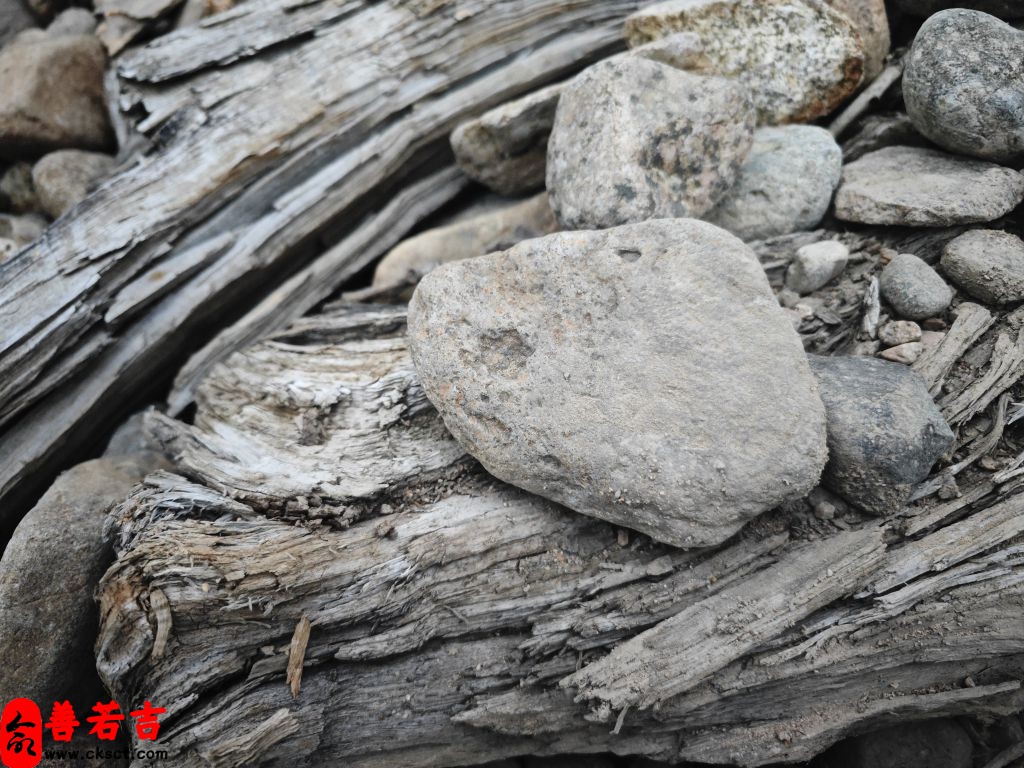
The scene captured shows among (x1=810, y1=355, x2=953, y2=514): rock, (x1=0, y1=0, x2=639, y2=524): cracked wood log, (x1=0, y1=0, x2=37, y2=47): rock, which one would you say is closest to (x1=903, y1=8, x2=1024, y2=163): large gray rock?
(x1=810, y1=355, x2=953, y2=514): rock

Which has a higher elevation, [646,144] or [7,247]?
[7,247]

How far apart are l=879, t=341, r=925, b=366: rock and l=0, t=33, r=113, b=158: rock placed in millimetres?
5224

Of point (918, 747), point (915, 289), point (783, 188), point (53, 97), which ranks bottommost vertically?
point (918, 747)

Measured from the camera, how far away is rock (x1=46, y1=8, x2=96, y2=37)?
520 centimetres

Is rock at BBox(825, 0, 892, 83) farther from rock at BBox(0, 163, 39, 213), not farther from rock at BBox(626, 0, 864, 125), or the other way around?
rock at BBox(0, 163, 39, 213)

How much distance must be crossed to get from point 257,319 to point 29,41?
3194 millimetres

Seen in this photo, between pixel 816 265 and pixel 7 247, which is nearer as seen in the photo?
pixel 816 265

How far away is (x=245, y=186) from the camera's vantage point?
4.09m

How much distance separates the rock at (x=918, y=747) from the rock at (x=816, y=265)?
6.20 ft

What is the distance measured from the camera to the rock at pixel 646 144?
3055 millimetres

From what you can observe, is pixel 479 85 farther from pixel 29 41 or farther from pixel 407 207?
pixel 29 41

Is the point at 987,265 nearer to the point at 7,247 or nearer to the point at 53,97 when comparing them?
the point at 7,247

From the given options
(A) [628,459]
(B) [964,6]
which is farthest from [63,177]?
(B) [964,6]

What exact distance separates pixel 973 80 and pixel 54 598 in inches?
179
